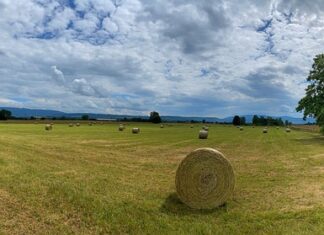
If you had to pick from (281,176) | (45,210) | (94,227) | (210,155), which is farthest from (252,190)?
(45,210)

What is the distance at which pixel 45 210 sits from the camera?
977 cm

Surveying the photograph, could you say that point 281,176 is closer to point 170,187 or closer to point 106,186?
point 170,187

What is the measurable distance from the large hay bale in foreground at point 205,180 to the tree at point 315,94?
123 feet

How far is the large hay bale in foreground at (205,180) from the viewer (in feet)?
35.5

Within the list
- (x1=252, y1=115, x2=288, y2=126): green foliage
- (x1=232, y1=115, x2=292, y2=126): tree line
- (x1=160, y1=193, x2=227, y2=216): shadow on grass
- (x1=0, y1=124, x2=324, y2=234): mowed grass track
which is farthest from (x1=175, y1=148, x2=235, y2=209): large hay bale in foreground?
(x1=252, y1=115, x2=288, y2=126): green foliage

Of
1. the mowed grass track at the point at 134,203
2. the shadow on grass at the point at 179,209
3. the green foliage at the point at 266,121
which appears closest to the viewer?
the mowed grass track at the point at 134,203

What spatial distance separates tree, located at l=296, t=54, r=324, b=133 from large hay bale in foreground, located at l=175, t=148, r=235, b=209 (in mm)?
37473

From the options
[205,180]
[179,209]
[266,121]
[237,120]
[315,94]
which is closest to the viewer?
[179,209]

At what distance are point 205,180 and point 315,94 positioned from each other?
132 feet

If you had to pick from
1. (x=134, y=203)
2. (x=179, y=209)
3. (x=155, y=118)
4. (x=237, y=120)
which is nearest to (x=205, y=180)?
(x=179, y=209)

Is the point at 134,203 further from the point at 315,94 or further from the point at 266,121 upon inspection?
the point at 266,121

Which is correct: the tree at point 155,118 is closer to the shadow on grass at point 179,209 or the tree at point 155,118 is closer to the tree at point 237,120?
the tree at point 237,120

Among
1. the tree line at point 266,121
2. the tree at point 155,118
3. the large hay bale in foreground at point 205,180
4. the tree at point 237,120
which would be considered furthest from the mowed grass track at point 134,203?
the tree line at point 266,121

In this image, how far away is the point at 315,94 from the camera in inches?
1858
